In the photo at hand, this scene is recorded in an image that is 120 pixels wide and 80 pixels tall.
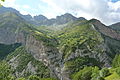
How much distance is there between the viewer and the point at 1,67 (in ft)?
231

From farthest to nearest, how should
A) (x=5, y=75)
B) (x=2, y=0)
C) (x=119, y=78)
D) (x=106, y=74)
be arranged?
(x=106, y=74) → (x=119, y=78) → (x=5, y=75) → (x=2, y=0)

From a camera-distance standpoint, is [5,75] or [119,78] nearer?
[5,75]

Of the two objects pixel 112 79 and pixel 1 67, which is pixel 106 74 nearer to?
pixel 112 79

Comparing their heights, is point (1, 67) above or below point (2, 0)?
below

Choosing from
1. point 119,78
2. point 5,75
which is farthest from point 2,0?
point 119,78

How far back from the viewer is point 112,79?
162 m

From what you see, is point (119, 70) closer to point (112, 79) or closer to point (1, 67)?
point (112, 79)

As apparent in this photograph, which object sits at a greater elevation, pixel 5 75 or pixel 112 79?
pixel 5 75

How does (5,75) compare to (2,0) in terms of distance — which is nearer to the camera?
(2,0)

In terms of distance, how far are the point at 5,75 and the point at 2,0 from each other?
4396 centimetres

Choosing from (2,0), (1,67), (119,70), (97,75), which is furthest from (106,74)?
(2,0)

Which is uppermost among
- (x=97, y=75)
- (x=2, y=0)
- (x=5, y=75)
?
(x=2, y=0)

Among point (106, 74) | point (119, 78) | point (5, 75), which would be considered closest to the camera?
point (5, 75)

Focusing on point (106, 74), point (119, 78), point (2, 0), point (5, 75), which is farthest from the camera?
point (106, 74)
